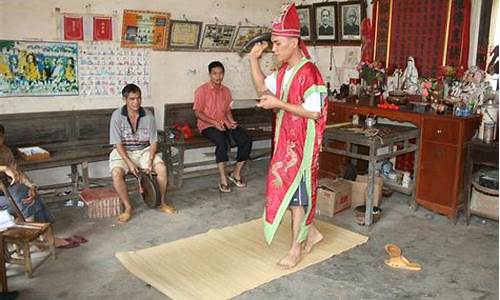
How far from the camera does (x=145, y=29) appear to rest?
516 centimetres

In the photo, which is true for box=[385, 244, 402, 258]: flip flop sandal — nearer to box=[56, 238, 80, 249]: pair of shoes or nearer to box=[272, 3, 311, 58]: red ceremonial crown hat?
box=[272, 3, 311, 58]: red ceremonial crown hat

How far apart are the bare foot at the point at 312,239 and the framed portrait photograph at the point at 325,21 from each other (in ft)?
9.98

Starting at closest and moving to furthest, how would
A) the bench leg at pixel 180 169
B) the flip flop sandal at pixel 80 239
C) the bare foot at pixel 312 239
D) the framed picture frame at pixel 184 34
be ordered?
the bare foot at pixel 312 239, the flip flop sandal at pixel 80 239, the bench leg at pixel 180 169, the framed picture frame at pixel 184 34

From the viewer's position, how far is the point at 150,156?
434 cm

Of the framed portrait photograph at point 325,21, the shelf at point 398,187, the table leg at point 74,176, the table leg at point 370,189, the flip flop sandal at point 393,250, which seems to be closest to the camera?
the flip flop sandal at point 393,250

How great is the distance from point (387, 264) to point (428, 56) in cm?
252

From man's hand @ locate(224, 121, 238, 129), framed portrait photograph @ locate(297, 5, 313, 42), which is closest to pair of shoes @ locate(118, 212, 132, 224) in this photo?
man's hand @ locate(224, 121, 238, 129)

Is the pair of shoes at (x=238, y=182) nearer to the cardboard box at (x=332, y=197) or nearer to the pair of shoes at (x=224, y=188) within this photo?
the pair of shoes at (x=224, y=188)

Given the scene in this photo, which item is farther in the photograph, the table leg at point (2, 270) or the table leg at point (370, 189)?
the table leg at point (370, 189)

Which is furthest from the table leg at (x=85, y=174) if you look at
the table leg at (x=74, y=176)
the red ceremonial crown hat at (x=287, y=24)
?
the red ceremonial crown hat at (x=287, y=24)

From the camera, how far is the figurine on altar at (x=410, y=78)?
514cm

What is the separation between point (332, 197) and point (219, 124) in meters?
1.53

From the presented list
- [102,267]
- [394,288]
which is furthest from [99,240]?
[394,288]

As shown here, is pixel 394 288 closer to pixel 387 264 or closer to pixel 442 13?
pixel 387 264
